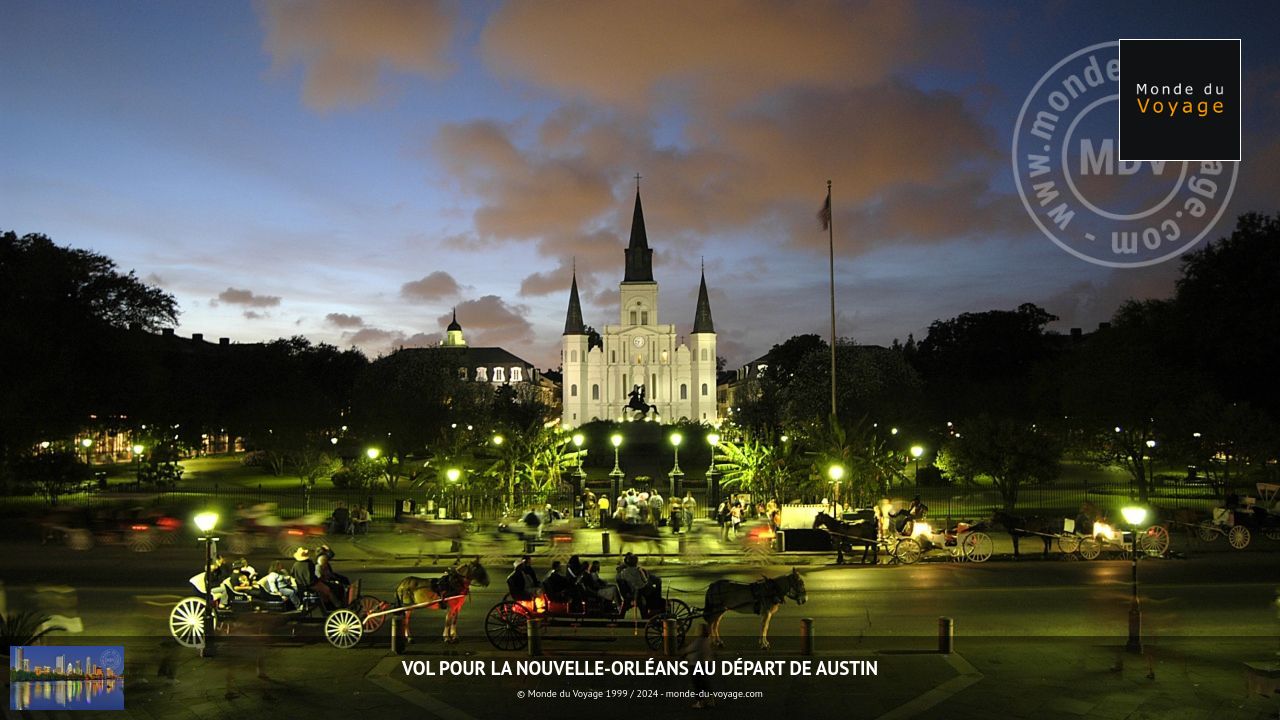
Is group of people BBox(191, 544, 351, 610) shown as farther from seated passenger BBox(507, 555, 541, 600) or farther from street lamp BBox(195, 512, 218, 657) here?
seated passenger BBox(507, 555, 541, 600)

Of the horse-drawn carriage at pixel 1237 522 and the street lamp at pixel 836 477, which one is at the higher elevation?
the street lamp at pixel 836 477

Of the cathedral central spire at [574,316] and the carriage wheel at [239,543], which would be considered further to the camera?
the cathedral central spire at [574,316]

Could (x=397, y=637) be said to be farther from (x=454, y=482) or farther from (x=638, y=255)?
(x=638, y=255)

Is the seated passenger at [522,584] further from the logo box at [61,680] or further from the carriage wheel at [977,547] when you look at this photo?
the carriage wheel at [977,547]

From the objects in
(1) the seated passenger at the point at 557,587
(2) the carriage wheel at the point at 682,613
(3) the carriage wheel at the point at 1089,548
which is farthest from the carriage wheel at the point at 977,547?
(1) the seated passenger at the point at 557,587

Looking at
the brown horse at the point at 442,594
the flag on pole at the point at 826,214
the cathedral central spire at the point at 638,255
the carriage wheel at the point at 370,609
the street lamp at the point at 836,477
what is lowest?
the carriage wheel at the point at 370,609

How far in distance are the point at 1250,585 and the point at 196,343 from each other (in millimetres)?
120197

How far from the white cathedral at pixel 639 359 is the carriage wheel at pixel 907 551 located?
10963cm

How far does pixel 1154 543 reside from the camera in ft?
70.1

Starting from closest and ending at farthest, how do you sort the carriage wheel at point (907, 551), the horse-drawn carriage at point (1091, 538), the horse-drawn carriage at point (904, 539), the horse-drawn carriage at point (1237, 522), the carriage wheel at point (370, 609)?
the carriage wheel at point (370, 609) → the carriage wheel at point (907, 551) → the horse-drawn carriage at point (904, 539) → the horse-drawn carriage at point (1091, 538) → the horse-drawn carriage at point (1237, 522)

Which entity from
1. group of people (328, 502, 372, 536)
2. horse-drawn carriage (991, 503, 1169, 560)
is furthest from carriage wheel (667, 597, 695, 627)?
group of people (328, 502, 372, 536)

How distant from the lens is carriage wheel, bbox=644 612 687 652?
1226 cm

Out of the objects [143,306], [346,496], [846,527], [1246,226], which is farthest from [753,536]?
[143,306]

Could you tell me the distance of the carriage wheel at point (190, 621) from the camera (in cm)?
1273
